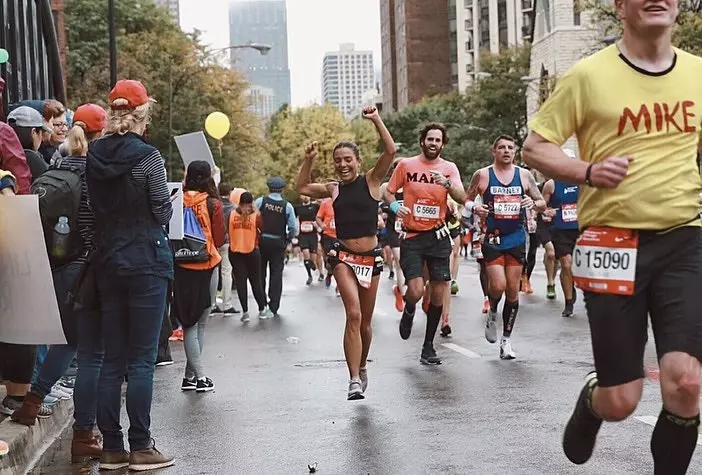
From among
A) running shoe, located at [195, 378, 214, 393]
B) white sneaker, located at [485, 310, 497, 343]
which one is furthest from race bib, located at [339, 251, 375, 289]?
white sneaker, located at [485, 310, 497, 343]

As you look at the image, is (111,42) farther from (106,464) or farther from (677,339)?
(677,339)

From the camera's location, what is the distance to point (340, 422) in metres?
8.34

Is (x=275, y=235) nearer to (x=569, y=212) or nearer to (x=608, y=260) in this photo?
(x=569, y=212)

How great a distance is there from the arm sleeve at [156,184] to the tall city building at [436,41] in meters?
105

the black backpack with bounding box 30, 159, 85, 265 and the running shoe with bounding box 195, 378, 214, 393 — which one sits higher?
the black backpack with bounding box 30, 159, 85, 265

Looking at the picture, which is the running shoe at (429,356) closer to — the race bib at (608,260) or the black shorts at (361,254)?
the black shorts at (361,254)

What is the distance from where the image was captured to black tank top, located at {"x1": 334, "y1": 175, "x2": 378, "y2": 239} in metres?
9.48

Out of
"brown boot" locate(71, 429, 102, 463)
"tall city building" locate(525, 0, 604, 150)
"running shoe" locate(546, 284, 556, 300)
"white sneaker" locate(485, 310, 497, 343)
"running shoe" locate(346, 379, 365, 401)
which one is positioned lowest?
"running shoe" locate(546, 284, 556, 300)

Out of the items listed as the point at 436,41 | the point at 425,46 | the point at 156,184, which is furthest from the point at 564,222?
the point at 425,46

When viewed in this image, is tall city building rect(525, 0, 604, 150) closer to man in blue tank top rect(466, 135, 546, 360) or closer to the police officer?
the police officer

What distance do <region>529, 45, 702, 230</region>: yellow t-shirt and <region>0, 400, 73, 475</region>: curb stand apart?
11.4 ft

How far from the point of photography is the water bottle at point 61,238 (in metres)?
7.25

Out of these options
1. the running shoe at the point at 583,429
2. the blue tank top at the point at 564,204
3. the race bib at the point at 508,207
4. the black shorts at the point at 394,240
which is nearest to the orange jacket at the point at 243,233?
the black shorts at the point at 394,240

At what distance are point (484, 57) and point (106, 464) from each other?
72.0m
